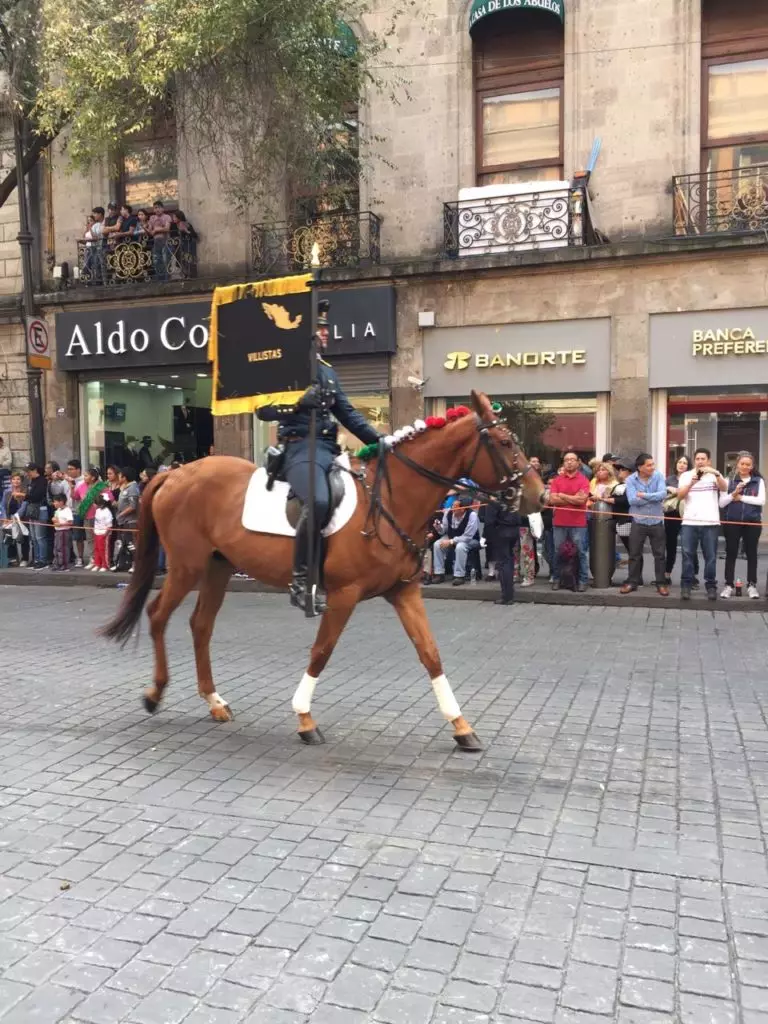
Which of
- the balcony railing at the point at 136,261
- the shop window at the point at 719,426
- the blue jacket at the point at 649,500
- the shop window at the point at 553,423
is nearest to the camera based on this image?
the blue jacket at the point at 649,500

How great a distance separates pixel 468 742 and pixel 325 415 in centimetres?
237

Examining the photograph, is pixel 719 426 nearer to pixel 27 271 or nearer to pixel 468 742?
pixel 468 742

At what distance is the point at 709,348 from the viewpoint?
14.8m

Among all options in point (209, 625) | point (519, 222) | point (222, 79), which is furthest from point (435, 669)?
point (222, 79)

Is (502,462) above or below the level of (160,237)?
below

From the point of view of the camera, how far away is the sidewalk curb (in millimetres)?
10992

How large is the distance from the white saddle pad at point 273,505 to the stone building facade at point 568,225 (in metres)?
10.9

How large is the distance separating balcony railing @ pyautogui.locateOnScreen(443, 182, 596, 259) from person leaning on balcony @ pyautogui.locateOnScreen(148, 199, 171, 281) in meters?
6.18

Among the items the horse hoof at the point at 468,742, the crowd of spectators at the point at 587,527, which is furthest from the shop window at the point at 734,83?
the horse hoof at the point at 468,742

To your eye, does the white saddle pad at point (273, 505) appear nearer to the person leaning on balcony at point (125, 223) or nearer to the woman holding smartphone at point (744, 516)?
the woman holding smartphone at point (744, 516)

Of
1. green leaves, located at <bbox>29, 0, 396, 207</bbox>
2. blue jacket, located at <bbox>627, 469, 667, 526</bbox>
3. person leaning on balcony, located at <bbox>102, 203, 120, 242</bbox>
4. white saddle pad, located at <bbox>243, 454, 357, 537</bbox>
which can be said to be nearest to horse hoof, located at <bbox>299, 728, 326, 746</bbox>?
white saddle pad, located at <bbox>243, 454, 357, 537</bbox>

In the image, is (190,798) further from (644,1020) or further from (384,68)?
(384,68)

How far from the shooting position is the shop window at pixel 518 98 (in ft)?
53.1

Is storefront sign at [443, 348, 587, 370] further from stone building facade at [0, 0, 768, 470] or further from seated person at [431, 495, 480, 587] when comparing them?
seated person at [431, 495, 480, 587]
